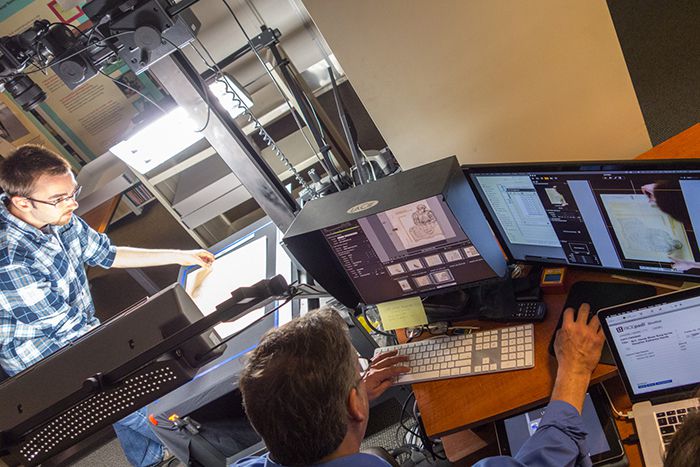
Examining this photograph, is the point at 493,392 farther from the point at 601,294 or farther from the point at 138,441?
the point at 138,441

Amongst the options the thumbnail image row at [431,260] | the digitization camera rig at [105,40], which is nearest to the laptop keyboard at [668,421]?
the thumbnail image row at [431,260]

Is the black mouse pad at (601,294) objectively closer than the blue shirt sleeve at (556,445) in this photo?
No

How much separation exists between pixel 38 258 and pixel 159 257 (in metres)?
0.47

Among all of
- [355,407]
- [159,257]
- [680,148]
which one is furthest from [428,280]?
[159,257]

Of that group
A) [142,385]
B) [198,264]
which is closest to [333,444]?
[142,385]

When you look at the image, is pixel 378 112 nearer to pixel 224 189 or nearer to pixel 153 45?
pixel 153 45

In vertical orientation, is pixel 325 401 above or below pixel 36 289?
below

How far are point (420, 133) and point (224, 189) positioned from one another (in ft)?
6.51

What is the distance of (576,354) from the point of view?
4.48 ft

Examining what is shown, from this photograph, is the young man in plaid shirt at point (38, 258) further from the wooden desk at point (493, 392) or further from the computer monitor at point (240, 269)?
the wooden desk at point (493, 392)

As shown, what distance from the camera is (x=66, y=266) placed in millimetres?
2586

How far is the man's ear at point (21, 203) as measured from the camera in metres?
2.43

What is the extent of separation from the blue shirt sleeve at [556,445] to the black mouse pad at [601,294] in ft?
0.68

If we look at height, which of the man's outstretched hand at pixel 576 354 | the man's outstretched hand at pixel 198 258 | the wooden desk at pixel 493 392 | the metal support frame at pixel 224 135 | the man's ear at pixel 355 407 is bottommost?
the wooden desk at pixel 493 392
